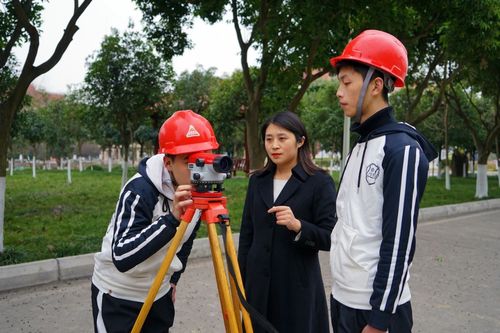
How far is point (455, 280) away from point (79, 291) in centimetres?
386

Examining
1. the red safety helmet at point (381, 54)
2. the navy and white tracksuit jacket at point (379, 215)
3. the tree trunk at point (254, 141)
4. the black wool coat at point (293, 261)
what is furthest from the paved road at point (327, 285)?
the tree trunk at point (254, 141)

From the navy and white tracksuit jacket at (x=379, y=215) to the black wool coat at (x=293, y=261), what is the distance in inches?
15.9

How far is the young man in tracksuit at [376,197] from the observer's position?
4.91 ft

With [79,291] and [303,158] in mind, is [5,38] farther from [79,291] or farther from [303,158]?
[303,158]

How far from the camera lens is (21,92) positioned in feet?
16.4

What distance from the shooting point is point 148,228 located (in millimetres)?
1581

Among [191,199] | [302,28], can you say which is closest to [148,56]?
[302,28]

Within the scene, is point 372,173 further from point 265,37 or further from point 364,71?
point 265,37

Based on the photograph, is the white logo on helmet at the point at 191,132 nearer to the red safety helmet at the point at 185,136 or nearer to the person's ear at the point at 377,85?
the red safety helmet at the point at 185,136

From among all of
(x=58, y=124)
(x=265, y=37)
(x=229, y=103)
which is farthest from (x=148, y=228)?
(x=58, y=124)

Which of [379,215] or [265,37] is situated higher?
[265,37]

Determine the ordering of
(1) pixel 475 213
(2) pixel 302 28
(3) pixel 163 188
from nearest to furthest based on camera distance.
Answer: (3) pixel 163 188
(2) pixel 302 28
(1) pixel 475 213

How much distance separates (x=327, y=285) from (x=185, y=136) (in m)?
3.41

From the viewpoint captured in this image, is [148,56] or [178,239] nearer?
[178,239]
